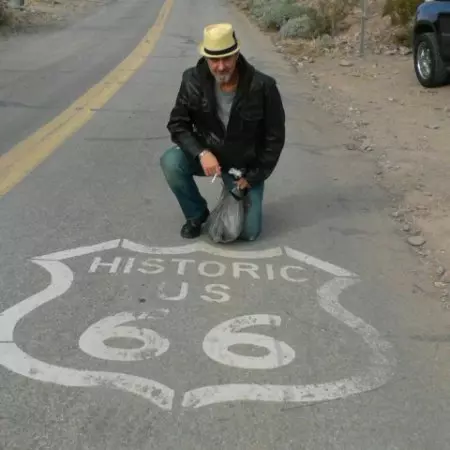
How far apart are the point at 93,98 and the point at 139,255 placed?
246 inches

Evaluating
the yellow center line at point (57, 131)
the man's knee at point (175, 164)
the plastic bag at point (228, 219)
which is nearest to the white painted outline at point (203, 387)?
the plastic bag at point (228, 219)

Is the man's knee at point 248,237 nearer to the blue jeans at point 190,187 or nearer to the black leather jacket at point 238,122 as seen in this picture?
the blue jeans at point 190,187

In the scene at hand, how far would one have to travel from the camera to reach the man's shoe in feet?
17.0

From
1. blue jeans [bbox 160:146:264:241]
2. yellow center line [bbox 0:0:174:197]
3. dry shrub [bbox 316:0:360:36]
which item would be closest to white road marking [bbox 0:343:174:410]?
blue jeans [bbox 160:146:264:241]

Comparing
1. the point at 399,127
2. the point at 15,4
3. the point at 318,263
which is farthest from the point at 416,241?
the point at 15,4

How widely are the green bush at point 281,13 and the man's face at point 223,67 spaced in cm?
1650

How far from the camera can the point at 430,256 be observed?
5.09 metres

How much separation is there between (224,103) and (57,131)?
402 centimetres

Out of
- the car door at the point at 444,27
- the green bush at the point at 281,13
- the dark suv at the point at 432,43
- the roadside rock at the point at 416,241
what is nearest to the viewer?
the roadside rock at the point at 416,241

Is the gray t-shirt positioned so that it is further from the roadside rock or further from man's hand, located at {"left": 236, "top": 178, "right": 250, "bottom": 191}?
the roadside rock

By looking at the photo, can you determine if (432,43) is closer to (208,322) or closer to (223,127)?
(223,127)

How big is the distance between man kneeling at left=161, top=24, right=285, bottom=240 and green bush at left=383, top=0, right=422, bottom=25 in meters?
12.2

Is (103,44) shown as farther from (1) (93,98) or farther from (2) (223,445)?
(2) (223,445)

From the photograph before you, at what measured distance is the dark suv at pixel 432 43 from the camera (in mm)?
11062
